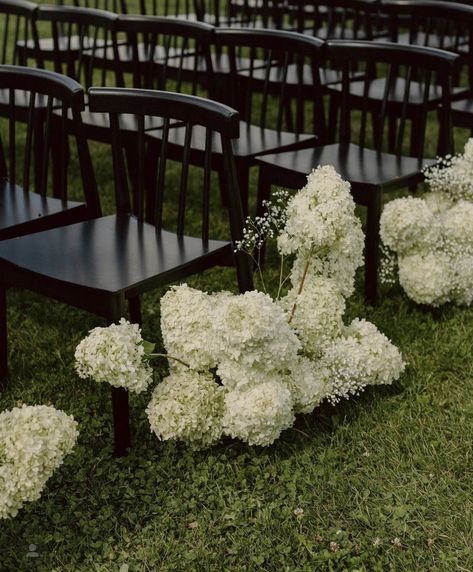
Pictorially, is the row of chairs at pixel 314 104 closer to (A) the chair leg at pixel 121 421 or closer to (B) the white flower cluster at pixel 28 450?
(A) the chair leg at pixel 121 421

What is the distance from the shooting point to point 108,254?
2822mm

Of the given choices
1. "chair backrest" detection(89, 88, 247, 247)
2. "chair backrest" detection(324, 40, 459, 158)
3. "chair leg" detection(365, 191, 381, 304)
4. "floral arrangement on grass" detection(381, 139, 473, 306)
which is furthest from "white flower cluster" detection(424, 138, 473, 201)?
"chair backrest" detection(89, 88, 247, 247)

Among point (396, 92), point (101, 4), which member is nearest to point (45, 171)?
point (396, 92)

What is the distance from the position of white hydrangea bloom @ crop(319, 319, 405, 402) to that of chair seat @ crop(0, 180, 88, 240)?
1.00 meters

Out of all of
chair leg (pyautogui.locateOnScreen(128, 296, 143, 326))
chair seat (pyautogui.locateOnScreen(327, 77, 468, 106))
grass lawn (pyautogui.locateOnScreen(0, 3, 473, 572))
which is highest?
chair seat (pyautogui.locateOnScreen(327, 77, 468, 106))

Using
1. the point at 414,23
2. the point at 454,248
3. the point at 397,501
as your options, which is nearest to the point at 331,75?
A: the point at 414,23

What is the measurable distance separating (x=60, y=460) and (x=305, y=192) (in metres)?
1.17

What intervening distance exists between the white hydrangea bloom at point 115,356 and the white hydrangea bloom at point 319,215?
677 mm

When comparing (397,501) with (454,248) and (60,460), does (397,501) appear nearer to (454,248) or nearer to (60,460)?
(60,460)

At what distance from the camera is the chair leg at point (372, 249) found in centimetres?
352

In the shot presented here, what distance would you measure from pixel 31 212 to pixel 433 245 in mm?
1508

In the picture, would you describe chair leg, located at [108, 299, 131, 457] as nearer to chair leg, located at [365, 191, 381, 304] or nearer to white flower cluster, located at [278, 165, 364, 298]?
white flower cluster, located at [278, 165, 364, 298]

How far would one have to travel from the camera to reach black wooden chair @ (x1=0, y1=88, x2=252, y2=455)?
264 cm

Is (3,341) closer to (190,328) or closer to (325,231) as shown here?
(190,328)
